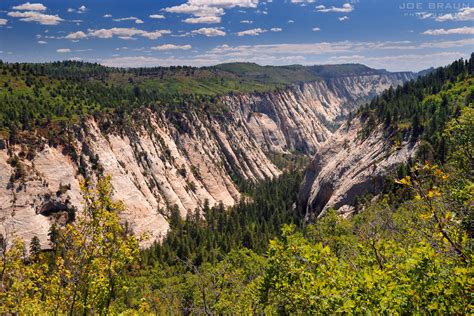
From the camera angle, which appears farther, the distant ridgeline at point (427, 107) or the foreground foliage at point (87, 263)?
the distant ridgeline at point (427, 107)

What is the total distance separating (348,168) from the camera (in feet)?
349

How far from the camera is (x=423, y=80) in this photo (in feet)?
525

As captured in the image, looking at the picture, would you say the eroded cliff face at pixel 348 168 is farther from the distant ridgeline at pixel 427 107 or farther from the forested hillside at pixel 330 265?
the forested hillside at pixel 330 265

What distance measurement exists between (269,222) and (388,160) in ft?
147

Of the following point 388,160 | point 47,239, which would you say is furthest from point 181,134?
point 388,160

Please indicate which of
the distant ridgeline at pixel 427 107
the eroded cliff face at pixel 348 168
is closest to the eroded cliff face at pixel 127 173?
the eroded cliff face at pixel 348 168

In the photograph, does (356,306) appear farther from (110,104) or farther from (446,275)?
(110,104)

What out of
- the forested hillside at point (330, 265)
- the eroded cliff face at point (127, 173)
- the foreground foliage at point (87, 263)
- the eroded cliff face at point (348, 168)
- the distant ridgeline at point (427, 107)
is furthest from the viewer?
the eroded cliff face at point (127, 173)

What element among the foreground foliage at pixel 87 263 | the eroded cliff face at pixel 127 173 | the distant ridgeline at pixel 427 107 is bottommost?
the eroded cliff face at pixel 127 173

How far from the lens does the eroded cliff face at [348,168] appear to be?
94125 millimetres

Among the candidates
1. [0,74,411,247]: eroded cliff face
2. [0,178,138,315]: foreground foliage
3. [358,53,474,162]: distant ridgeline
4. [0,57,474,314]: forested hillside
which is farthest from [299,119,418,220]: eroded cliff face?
[0,178,138,315]: foreground foliage

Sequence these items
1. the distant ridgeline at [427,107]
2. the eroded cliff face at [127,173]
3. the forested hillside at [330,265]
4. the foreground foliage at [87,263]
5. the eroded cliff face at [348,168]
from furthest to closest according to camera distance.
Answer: the eroded cliff face at [127,173]
the eroded cliff face at [348,168]
the distant ridgeline at [427,107]
the foreground foliage at [87,263]
the forested hillside at [330,265]

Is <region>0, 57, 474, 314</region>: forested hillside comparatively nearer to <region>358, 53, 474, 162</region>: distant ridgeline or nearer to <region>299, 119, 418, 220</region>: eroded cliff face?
<region>299, 119, 418, 220</region>: eroded cliff face

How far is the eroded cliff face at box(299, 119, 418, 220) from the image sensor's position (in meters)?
94.1
